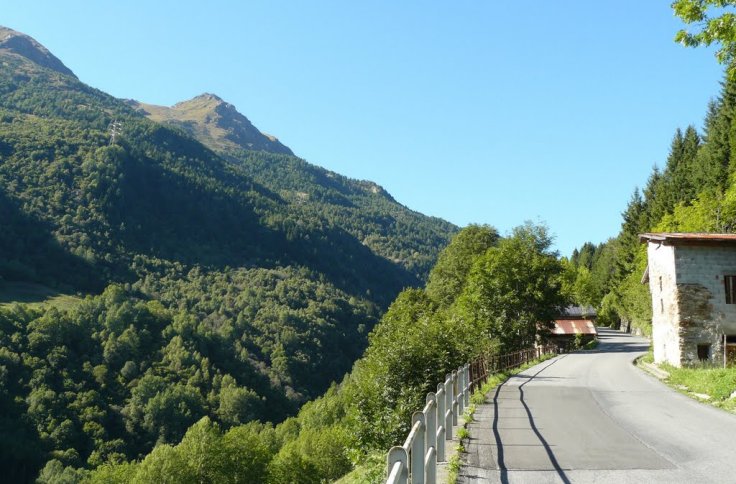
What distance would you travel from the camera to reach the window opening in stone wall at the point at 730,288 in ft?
83.1

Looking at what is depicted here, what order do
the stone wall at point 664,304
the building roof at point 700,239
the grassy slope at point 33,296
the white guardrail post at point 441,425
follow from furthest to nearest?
the grassy slope at point 33,296, the stone wall at point 664,304, the building roof at point 700,239, the white guardrail post at point 441,425

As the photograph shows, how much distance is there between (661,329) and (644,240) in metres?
5.27

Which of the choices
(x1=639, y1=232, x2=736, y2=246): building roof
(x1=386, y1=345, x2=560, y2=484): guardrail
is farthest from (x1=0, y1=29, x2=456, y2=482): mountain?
(x1=386, y1=345, x2=560, y2=484): guardrail

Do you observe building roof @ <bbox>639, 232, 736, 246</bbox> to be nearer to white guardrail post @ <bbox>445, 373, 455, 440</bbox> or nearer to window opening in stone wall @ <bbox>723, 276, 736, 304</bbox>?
window opening in stone wall @ <bbox>723, 276, 736, 304</bbox>

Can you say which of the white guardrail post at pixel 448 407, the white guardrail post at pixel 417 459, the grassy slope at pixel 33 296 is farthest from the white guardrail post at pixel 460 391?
the grassy slope at pixel 33 296

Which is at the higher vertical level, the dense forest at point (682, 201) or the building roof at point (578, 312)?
the dense forest at point (682, 201)

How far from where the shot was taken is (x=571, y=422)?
12.6 metres

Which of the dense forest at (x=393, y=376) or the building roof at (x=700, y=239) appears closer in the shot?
the dense forest at (x=393, y=376)

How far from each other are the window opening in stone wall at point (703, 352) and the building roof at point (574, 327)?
39185 millimetres

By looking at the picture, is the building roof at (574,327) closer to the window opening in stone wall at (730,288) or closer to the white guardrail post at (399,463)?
the window opening in stone wall at (730,288)

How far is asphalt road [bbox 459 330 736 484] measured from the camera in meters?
7.92

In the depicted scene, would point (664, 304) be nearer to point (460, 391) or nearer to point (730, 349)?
point (730, 349)

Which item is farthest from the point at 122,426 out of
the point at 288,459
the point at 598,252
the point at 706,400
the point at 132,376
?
the point at 598,252

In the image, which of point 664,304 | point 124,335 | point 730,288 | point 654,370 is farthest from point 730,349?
point 124,335
